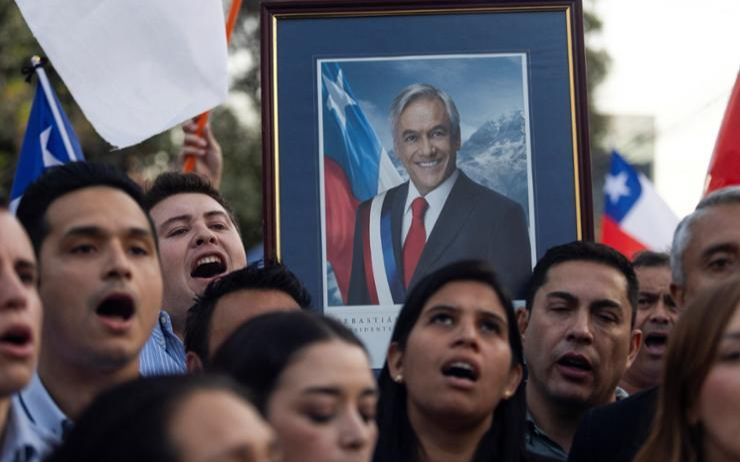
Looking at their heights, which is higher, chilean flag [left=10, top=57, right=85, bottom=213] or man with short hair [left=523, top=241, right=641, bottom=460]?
chilean flag [left=10, top=57, right=85, bottom=213]

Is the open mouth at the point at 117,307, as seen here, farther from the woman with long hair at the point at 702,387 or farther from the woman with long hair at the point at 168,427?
the woman with long hair at the point at 702,387

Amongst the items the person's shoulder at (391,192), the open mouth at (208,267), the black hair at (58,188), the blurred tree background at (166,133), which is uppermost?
the blurred tree background at (166,133)

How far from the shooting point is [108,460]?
8.93 ft

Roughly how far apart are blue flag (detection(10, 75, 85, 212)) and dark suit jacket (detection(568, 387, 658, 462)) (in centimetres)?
298

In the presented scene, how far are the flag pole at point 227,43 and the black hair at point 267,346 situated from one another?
2.81m

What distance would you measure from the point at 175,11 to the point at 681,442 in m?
2.99

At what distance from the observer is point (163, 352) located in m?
5.73

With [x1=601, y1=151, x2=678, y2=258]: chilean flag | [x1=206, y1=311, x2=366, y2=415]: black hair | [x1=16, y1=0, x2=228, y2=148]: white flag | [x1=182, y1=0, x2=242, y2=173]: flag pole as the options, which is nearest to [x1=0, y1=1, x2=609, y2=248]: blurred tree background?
[x1=601, y1=151, x2=678, y2=258]: chilean flag

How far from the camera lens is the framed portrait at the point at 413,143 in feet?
18.5

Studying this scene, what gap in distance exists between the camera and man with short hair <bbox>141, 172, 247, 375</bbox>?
19.8 ft

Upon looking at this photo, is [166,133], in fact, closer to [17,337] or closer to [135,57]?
[135,57]

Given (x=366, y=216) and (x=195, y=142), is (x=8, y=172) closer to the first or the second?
(x=195, y=142)

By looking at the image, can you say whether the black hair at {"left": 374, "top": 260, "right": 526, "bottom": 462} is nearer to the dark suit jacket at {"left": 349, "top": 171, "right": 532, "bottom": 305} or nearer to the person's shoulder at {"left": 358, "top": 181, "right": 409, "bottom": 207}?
the dark suit jacket at {"left": 349, "top": 171, "right": 532, "bottom": 305}

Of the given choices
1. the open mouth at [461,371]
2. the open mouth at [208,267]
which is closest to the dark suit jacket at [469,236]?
the open mouth at [208,267]
